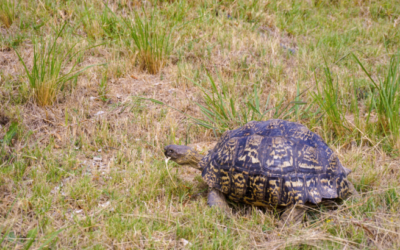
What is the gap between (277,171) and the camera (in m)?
2.60

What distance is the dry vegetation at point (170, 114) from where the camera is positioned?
251 cm

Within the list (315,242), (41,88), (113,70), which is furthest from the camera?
(113,70)

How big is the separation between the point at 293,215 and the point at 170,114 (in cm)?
207

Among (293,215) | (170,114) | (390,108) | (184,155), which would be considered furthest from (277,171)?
(170,114)

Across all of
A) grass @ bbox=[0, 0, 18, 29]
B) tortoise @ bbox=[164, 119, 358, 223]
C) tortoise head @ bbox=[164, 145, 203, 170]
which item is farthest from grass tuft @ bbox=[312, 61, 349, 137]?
grass @ bbox=[0, 0, 18, 29]

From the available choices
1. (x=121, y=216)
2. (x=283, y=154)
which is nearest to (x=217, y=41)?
(x=283, y=154)

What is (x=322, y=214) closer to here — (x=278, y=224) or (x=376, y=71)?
(x=278, y=224)

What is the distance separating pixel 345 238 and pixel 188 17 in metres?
4.58

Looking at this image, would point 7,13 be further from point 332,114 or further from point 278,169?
point 332,114

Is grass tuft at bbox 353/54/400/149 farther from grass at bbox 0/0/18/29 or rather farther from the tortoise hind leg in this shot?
grass at bbox 0/0/18/29

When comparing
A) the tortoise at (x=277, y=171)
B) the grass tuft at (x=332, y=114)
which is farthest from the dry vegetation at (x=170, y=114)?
the tortoise at (x=277, y=171)

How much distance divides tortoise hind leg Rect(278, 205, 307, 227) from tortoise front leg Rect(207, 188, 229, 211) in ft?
1.56

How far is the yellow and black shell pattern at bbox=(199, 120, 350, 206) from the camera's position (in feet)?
8.48

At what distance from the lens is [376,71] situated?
5.02 m
